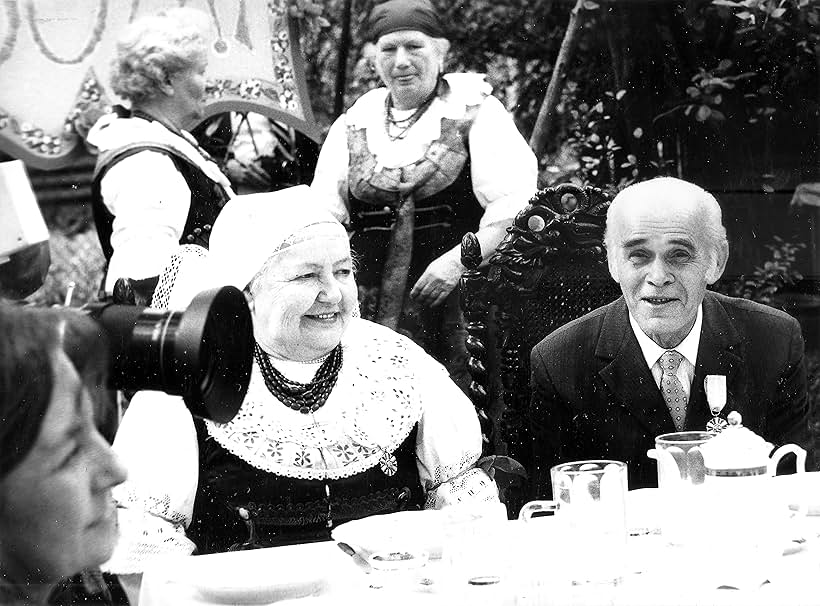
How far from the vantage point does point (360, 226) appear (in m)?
3.29

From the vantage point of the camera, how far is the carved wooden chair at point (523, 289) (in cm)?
337

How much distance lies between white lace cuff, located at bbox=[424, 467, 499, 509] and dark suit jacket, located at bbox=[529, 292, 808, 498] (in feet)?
1.25

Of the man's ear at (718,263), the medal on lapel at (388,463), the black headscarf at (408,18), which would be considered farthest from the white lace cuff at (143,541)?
the man's ear at (718,263)

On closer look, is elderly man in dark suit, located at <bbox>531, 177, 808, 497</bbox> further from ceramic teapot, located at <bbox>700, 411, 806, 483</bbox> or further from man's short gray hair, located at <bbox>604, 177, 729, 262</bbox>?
ceramic teapot, located at <bbox>700, 411, 806, 483</bbox>

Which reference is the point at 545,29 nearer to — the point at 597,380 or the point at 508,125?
the point at 508,125

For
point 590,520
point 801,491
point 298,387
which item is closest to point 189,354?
point 590,520

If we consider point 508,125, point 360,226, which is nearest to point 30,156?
point 360,226

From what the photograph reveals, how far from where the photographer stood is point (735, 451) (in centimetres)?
224

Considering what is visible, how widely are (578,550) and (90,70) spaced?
74.0 inches

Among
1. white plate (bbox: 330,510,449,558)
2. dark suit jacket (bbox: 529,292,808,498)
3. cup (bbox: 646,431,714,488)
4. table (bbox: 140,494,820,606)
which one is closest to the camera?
table (bbox: 140,494,820,606)

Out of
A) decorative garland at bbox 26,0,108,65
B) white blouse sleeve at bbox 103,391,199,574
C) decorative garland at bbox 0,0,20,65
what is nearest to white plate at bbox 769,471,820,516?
white blouse sleeve at bbox 103,391,199,574

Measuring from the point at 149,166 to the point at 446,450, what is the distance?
111cm

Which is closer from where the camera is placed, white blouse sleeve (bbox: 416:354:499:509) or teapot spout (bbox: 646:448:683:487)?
teapot spout (bbox: 646:448:683:487)

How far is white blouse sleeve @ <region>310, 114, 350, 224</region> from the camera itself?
10.7 ft
